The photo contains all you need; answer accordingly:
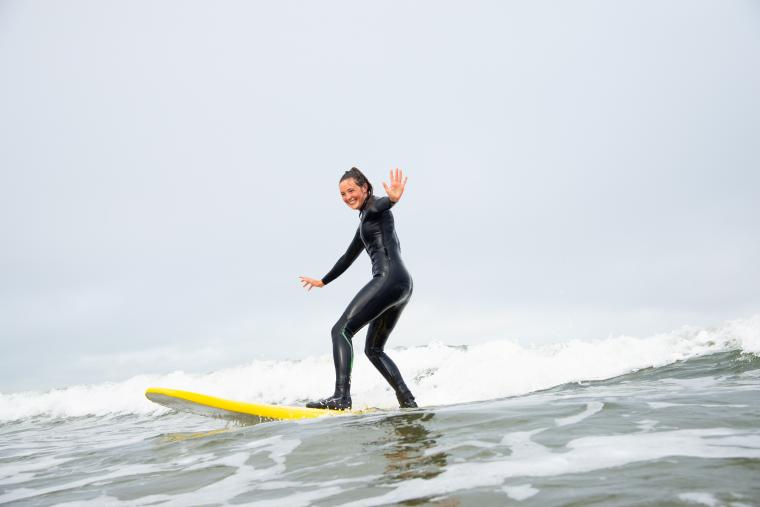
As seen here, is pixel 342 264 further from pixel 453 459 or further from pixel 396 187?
pixel 453 459

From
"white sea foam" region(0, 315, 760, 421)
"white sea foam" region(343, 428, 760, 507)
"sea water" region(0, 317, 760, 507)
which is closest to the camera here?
"sea water" region(0, 317, 760, 507)

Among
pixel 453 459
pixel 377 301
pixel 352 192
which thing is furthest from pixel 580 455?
pixel 352 192

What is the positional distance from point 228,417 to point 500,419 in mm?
2998

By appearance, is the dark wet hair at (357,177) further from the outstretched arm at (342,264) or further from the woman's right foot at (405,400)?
the woman's right foot at (405,400)

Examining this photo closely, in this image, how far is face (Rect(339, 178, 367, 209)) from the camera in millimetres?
5676

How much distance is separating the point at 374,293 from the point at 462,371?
20.1ft

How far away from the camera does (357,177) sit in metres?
5.72

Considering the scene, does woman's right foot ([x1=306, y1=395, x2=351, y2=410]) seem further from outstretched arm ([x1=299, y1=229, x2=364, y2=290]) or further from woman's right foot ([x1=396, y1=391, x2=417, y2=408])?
outstretched arm ([x1=299, y1=229, x2=364, y2=290])

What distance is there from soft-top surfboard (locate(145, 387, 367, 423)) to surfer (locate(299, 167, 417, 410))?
0.16 m

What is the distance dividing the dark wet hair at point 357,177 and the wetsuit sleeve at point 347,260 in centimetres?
47

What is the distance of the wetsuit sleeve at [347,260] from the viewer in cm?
602

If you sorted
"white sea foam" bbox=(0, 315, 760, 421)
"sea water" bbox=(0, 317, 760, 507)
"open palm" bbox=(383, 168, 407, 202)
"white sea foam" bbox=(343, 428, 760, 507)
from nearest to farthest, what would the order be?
"sea water" bbox=(0, 317, 760, 507), "white sea foam" bbox=(343, 428, 760, 507), "open palm" bbox=(383, 168, 407, 202), "white sea foam" bbox=(0, 315, 760, 421)

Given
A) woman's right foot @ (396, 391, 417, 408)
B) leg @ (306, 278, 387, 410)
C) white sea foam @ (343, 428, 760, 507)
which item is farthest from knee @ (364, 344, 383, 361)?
white sea foam @ (343, 428, 760, 507)

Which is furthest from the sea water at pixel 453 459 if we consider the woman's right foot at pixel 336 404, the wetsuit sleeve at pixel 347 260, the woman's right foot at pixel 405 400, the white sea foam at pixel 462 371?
the white sea foam at pixel 462 371
